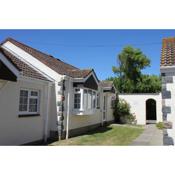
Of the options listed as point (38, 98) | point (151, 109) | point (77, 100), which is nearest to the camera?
point (38, 98)

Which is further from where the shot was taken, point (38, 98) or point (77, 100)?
point (77, 100)

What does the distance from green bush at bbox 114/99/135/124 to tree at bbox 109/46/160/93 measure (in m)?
17.4

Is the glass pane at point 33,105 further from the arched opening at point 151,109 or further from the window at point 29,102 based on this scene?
the arched opening at point 151,109

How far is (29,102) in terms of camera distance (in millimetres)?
12133

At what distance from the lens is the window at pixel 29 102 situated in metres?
11.5

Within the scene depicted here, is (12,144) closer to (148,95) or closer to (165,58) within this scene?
(165,58)

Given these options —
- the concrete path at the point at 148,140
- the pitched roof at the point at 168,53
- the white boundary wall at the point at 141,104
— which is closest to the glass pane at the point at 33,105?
the concrete path at the point at 148,140

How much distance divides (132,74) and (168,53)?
35.2m

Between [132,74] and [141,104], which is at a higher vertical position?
[132,74]

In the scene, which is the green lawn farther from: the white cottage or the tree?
the tree

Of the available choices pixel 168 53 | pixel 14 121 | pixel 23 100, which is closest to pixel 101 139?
pixel 23 100

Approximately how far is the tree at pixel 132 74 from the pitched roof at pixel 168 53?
101 ft

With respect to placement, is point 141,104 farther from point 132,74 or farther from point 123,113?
point 132,74

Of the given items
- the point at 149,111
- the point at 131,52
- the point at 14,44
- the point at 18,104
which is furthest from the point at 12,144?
the point at 131,52
